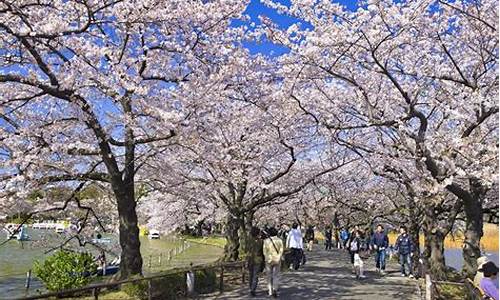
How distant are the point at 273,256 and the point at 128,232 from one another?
3.44 m

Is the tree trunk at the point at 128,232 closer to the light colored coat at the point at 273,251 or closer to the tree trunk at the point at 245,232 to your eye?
the light colored coat at the point at 273,251

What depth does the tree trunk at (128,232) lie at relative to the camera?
456 inches

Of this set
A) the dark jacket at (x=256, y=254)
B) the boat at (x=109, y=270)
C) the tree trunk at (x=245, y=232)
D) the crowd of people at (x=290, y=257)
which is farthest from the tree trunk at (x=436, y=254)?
the boat at (x=109, y=270)

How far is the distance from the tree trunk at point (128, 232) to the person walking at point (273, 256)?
9.90 ft

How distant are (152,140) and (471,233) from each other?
874 cm

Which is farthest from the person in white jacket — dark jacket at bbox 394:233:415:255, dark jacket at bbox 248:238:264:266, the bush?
the bush

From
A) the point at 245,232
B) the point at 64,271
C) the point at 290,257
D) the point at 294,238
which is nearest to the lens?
the point at 64,271

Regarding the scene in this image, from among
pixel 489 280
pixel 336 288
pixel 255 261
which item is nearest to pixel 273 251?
pixel 255 261

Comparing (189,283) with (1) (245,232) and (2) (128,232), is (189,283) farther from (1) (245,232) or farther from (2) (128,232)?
(1) (245,232)

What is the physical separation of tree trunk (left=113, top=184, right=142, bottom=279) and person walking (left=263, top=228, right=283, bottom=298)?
3.02 metres

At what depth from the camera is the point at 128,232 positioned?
11.7 m

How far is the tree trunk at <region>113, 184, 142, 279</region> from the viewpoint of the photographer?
38.0 feet

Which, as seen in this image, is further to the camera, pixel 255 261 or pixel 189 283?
pixel 189 283

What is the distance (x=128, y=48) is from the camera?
10.9m
